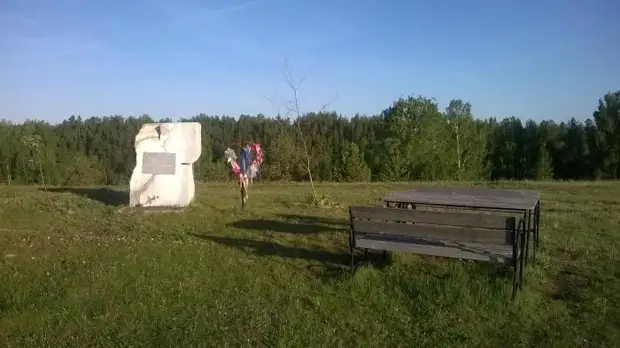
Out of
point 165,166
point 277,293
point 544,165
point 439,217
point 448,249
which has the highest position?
point 544,165

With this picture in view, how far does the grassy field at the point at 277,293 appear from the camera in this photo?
4.39 metres

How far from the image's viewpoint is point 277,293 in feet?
17.9

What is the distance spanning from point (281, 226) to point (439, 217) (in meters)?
4.19

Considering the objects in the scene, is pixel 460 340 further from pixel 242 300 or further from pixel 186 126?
pixel 186 126

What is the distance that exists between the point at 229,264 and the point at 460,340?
10.7ft

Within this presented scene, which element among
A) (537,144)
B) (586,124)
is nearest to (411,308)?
(586,124)

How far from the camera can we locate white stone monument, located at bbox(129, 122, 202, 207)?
37.7 feet

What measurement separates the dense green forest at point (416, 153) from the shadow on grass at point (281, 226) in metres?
26.0

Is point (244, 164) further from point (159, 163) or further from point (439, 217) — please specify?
point (439, 217)

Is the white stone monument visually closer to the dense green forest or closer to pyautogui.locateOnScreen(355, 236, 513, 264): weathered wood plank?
pyautogui.locateOnScreen(355, 236, 513, 264): weathered wood plank

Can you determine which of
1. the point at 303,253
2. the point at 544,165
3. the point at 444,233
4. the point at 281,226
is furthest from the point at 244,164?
the point at 544,165

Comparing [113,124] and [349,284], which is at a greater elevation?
[113,124]

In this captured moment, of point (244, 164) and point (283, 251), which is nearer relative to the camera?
point (283, 251)

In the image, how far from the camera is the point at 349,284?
556 cm
